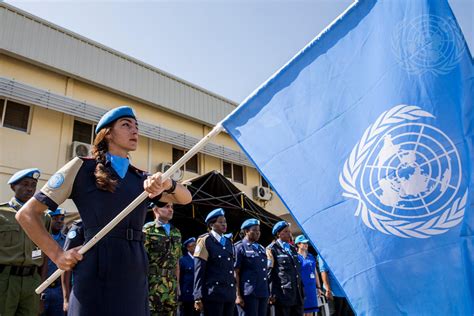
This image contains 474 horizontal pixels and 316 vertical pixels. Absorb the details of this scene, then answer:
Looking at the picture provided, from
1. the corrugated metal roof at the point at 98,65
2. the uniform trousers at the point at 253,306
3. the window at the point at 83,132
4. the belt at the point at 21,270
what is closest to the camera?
the belt at the point at 21,270

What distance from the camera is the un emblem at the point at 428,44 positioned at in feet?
7.30

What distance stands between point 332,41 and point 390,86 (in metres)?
0.43

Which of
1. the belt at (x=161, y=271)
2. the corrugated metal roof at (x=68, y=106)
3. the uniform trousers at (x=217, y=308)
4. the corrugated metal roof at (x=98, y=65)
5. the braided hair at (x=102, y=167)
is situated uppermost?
the corrugated metal roof at (x=98, y=65)

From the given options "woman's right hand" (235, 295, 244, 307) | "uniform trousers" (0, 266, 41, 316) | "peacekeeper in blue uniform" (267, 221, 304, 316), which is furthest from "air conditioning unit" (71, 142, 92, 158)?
"uniform trousers" (0, 266, 41, 316)

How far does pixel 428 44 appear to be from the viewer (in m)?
2.24

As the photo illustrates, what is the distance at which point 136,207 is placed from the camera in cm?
211

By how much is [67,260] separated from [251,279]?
447cm

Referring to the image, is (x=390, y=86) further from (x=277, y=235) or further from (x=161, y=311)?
(x=277, y=235)

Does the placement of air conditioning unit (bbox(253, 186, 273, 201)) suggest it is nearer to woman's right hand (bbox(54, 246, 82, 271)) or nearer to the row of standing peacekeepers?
the row of standing peacekeepers

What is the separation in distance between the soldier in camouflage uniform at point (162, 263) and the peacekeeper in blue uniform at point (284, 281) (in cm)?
192

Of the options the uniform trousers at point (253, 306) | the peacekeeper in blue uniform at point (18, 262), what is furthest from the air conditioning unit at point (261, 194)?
the peacekeeper in blue uniform at point (18, 262)

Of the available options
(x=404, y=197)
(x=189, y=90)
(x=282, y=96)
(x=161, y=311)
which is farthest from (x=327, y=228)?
(x=189, y=90)

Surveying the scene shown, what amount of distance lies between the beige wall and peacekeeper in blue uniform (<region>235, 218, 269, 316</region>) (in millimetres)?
6789

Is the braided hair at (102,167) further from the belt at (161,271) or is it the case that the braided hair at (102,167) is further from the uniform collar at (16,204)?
the belt at (161,271)
